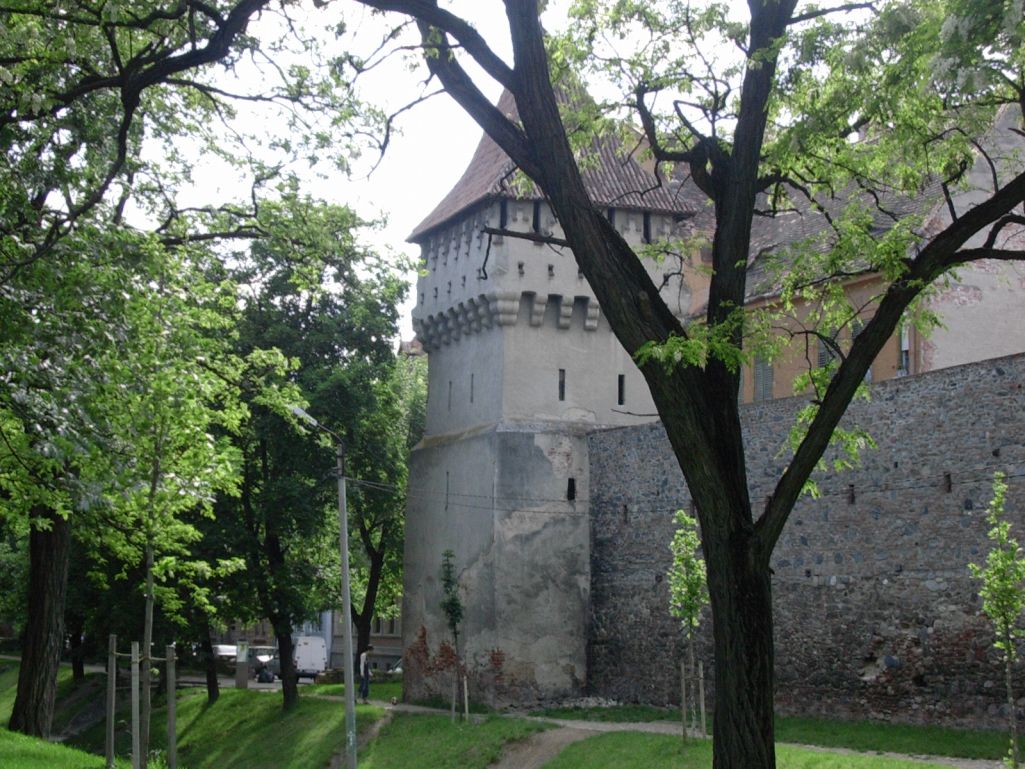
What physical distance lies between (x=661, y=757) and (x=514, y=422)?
11100 mm

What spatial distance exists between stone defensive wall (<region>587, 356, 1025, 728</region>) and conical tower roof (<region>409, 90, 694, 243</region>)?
7.64 metres

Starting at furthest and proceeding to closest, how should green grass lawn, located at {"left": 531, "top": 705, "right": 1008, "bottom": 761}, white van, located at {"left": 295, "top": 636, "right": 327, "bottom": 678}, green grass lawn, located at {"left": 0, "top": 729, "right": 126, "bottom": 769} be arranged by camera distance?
white van, located at {"left": 295, "top": 636, "right": 327, "bottom": 678} → green grass lawn, located at {"left": 531, "top": 705, "right": 1008, "bottom": 761} → green grass lawn, located at {"left": 0, "top": 729, "right": 126, "bottom": 769}

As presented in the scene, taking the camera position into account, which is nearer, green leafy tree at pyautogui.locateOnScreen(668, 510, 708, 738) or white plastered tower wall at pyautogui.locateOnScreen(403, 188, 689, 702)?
green leafy tree at pyautogui.locateOnScreen(668, 510, 708, 738)

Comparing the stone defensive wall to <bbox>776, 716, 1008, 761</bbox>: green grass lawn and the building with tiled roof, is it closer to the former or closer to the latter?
<bbox>776, 716, 1008, 761</bbox>: green grass lawn

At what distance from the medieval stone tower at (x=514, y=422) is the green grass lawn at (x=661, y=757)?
19.9 ft

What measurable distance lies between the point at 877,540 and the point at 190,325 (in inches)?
452

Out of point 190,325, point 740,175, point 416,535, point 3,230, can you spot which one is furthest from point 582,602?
point 740,175

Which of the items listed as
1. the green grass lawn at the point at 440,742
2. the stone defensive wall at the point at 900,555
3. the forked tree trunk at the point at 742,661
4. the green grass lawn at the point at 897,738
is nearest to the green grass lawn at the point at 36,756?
the green grass lawn at the point at 440,742

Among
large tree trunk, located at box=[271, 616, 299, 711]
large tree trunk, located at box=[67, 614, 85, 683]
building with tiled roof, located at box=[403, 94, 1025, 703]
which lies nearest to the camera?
building with tiled roof, located at box=[403, 94, 1025, 703]

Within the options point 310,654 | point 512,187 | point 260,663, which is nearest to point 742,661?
point 512,187

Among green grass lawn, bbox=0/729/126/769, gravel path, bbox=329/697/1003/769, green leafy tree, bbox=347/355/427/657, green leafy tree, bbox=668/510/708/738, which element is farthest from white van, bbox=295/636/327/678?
green grass lawn, bbox=0/729/126/769

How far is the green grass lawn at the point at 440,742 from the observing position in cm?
2473

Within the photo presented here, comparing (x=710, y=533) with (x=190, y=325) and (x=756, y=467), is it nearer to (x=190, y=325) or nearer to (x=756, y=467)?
(x=190, y=325)

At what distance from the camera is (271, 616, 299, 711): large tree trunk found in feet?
107
